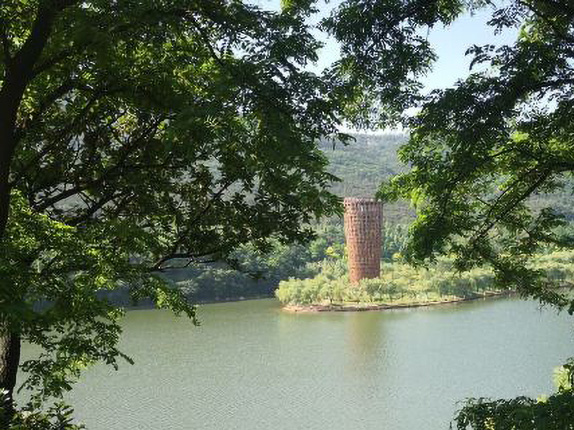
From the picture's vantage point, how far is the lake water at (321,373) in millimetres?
12023

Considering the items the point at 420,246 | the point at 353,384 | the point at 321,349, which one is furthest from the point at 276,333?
the point at 420,246

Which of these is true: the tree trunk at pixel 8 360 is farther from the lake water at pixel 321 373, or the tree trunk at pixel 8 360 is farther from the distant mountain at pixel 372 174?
the distant mountain at pixel 372 174

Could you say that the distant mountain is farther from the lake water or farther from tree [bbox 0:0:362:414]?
tree [bbox 0:0:362:414]

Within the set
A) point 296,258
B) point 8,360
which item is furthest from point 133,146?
point 296,258

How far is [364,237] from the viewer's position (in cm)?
3781

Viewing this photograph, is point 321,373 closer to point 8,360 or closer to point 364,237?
point 8,360

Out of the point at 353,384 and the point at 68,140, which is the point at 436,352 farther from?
the point at 68,140

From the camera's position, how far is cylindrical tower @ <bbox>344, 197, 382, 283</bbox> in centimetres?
3734

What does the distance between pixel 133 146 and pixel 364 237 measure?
3434cm

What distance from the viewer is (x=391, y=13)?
3697 millimetres

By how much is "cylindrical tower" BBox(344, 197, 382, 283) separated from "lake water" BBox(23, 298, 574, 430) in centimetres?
1248

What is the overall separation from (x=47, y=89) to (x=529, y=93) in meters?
3.10

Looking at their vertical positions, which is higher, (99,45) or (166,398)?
(99,45)

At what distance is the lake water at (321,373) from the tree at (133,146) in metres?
8.31
